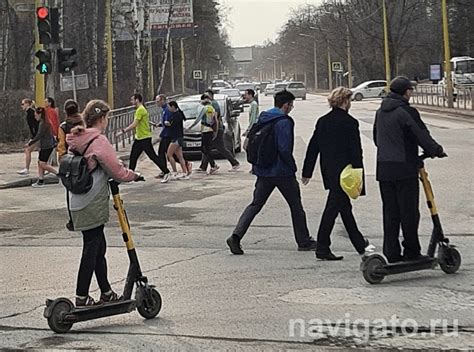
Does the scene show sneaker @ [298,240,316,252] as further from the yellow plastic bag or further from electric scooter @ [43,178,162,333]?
electric scooter @ [43,178,162,333]

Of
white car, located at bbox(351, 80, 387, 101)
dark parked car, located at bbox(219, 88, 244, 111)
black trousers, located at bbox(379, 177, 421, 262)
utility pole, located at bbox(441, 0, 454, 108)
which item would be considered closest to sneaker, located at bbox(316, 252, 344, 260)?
black trousers, located at bbox(379, 177, 421, 262)

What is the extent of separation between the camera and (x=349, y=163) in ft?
30.7

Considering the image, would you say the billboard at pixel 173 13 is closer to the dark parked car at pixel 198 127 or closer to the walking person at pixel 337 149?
the dark parked car at pixel 198 127

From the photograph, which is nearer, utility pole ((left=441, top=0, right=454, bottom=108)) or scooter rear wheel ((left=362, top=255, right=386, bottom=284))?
scooter rear wheel ((left=362, top=255, right=386, bottom=284))

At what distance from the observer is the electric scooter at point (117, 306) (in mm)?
6980

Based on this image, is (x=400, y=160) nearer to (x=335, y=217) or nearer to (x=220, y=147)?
(x=335, y=217)

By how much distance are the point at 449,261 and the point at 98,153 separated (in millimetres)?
3578

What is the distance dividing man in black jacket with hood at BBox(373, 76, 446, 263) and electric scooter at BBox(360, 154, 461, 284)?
135mm

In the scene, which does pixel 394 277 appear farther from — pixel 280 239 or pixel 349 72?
pixel 349 72

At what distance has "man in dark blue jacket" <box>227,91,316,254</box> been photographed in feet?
33.0

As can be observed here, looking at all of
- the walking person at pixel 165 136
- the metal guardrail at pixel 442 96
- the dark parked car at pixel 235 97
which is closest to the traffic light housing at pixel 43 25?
the walking person at pixel 165 136

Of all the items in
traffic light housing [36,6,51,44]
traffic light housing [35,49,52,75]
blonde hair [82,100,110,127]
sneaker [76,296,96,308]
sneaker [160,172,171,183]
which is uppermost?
traffic light housing [36,6,51,44]

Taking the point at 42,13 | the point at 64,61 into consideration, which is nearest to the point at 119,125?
the point at 64,61

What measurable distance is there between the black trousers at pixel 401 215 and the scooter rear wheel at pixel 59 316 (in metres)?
3.13
